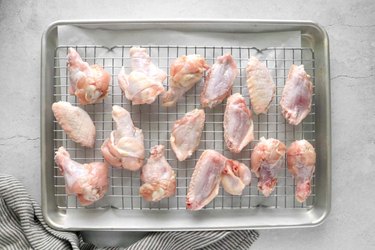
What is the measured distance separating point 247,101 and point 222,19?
273 millimetres

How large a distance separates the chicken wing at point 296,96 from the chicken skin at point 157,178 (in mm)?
409

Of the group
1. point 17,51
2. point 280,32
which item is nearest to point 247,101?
point 280,32

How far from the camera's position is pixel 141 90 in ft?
5.00

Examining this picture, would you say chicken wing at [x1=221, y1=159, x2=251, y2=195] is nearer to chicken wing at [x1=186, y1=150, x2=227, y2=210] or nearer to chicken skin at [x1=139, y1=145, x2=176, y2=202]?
chicken wing at [x1=186, y1=150, x2=227, y2=210]

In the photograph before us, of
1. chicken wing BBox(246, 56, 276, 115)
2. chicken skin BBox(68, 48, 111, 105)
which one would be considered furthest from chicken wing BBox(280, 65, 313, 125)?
chicken skin BBox(68, 48, 111, 105)

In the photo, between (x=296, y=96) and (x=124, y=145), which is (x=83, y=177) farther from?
(x=296, y=96)

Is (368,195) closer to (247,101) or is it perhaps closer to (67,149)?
(247,101)

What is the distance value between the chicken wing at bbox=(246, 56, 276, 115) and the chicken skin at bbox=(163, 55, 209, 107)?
141 mm

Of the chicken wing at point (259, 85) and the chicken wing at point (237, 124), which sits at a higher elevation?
the chicken wing at point (259, 85)

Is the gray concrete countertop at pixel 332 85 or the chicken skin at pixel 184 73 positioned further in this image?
the gray concrete countertop at pixel 332 85

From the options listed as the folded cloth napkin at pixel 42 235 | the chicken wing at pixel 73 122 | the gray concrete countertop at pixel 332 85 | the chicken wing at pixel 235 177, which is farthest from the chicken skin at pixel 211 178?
the chicken wing at pixel 73 122

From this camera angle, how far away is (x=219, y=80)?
1.55 meters

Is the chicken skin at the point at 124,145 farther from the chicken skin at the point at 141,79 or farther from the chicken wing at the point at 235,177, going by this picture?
the chicken wing at the point at 235,177

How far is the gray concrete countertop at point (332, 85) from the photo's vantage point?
1.65 meters
